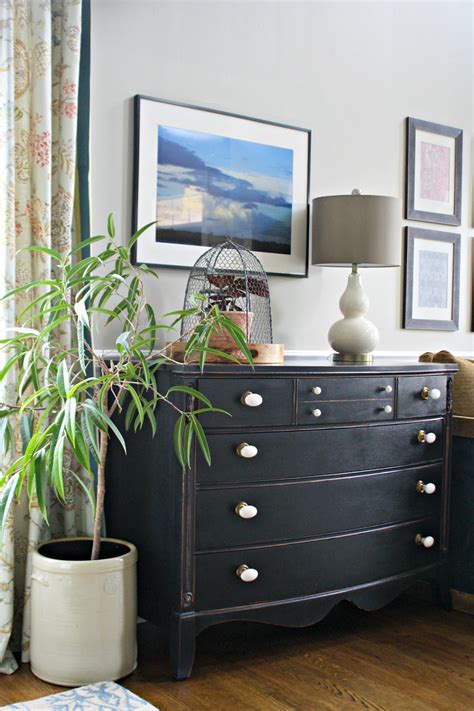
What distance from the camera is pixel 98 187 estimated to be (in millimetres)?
2957

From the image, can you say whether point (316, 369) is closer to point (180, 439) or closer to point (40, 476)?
point (180, 439)

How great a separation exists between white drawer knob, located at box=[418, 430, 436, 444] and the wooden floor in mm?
654

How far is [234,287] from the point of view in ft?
9.77

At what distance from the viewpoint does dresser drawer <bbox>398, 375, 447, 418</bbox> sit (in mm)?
2988

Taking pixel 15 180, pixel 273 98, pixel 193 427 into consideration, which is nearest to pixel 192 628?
pixel 193 427

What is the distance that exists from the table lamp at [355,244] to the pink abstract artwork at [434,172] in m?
0.72

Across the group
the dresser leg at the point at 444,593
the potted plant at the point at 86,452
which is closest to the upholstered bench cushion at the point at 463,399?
the dresser leg at the point at 444,593

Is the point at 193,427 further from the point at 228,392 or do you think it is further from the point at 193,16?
the point at 193,16

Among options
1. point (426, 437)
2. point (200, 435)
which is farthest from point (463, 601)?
point (200, 435)

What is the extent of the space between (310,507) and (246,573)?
30 cm

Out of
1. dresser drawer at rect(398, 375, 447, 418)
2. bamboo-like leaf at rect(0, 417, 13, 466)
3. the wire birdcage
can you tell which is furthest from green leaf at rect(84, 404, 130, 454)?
dresser drawer at rect(398, 375, 447, 418)

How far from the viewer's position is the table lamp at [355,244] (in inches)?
128

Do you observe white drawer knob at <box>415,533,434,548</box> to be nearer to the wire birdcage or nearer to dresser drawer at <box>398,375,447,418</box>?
dresser drawer at <box>398,375,447,418</box>

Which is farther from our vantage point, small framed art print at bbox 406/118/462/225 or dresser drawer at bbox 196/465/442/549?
small framed art print at bbox 406/118/462/225
